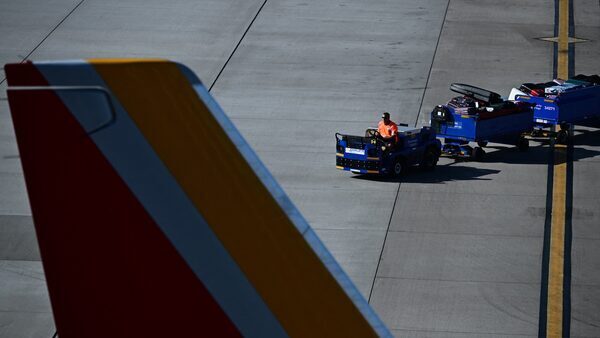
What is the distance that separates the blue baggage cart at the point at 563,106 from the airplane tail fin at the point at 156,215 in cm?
2253

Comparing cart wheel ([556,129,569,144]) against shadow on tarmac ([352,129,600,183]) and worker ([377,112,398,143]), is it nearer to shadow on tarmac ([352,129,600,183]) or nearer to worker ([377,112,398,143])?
shadow on tarmac ([352,129,600,183])

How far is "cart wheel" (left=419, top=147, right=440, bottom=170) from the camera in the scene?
24.0m

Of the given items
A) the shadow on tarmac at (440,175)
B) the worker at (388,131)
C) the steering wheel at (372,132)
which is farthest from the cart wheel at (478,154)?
the steering wheel at (372,132)

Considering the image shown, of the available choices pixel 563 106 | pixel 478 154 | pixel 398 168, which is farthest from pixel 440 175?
pixel 563 106

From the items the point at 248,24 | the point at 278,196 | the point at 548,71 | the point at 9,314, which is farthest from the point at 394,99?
the point at 278,196

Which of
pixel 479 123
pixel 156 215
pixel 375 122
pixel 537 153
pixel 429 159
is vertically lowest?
pixel 537 153

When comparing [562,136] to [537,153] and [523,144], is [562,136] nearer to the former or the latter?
[537,153]

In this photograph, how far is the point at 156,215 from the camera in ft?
12.9

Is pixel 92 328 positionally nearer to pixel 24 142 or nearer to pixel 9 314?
pixel 24 142

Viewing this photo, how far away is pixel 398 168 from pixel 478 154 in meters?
2.35

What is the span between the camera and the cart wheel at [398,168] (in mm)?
23469

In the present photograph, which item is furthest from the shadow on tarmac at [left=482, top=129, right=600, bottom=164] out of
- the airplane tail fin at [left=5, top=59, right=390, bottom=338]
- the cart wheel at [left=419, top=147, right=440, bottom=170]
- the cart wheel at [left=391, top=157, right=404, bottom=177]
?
the airplane tail fin at [left=5, top=59, right=390, bottom=338]

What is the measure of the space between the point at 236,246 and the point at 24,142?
34.0 inches

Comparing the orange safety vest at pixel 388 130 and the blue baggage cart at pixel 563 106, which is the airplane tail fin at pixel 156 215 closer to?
the orange safety vest at pixel 388 130
